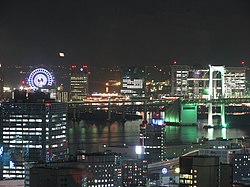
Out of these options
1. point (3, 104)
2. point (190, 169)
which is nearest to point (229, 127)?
→ point (3, 104)

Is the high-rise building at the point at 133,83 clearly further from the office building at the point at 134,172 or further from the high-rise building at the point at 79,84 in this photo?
the office building at the point at 134,172

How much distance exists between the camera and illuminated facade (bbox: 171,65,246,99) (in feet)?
102

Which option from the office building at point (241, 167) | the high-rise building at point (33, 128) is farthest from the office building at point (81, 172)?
the high-rise building at point (33, 128)

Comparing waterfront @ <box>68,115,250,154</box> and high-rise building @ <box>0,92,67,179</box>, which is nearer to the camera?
high-rise building @ <box>0,92,67,179</box>

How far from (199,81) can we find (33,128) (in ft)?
54.6

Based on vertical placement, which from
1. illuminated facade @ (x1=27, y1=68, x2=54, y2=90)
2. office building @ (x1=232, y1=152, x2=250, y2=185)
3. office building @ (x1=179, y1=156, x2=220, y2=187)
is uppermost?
illuminated facade @ (x1=27, y1=68, x2=54, y2=90)

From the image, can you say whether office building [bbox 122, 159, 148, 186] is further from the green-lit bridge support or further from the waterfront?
the green-lit bridge support

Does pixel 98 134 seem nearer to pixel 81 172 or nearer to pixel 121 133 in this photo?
pixel 121 133

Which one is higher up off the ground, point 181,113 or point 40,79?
point 40,79

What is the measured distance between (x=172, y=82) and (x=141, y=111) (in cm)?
305

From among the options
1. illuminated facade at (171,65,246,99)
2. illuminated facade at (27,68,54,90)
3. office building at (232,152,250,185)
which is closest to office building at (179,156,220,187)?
office building at (232,152,250,185)

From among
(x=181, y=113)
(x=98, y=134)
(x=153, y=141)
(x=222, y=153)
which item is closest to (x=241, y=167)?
(x=222, y=153)

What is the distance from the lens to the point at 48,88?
1703cm

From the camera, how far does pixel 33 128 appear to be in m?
15.4
